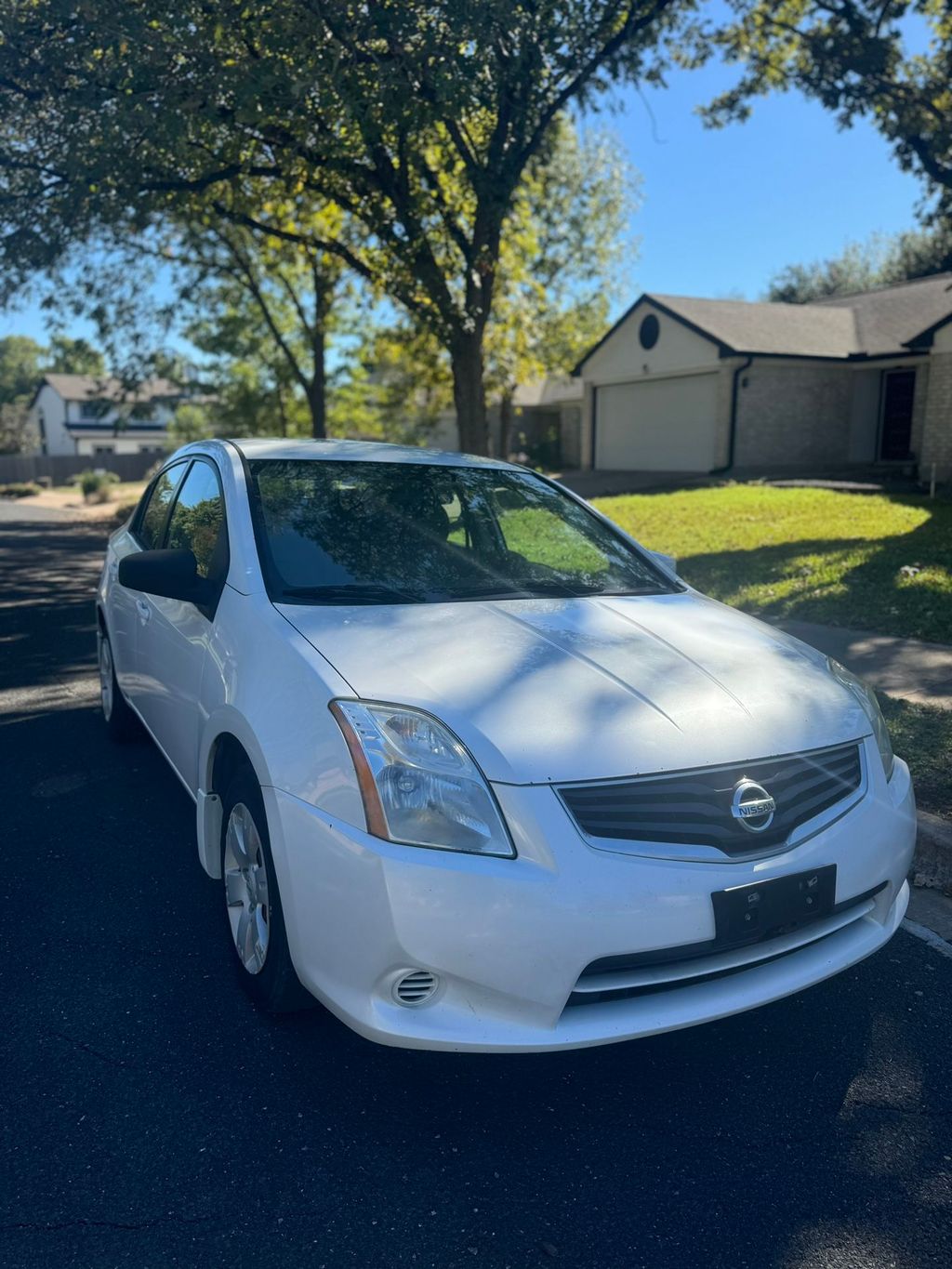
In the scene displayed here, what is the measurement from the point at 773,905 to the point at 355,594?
5.39ft

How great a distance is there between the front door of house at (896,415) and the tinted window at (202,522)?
67.4 ft

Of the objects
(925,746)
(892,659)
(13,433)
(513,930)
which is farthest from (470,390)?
(13,433)

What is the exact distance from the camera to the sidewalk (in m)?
5.66

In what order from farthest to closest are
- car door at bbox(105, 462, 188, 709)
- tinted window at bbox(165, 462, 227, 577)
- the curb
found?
car door at bbox(105, 462, 188, 709) < the curb < tinted window at bbox(165, 462, 227, 577)

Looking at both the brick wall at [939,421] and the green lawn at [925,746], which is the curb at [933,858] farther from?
the brick wall at [939,421]

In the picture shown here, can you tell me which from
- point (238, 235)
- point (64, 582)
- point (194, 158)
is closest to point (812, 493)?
point (194, 158)

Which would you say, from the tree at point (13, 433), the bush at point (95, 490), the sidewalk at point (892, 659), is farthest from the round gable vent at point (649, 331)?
the tree at point (13, 433)

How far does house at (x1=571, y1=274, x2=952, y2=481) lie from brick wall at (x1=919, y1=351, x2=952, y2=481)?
8.77ft

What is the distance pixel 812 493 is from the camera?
614 inches

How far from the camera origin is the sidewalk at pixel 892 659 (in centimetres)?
566

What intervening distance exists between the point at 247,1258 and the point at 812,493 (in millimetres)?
15173

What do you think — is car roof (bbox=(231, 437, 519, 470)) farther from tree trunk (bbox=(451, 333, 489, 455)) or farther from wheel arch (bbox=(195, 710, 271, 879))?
tree trunk (bbox=(451, 333, 489, 455))

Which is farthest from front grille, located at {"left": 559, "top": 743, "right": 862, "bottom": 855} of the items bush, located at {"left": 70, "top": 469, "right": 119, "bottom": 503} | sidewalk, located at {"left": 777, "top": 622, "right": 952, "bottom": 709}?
bush, located at {"left": 70, "top": 469, "right": 119, "bottom": 503}

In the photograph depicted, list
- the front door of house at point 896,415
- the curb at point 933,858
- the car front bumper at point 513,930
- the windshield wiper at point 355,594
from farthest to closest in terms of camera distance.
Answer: the front door of house at point 896,415 → the curb at point 933,858 → the windshield wiper at point 355,594 → the car front bumper at point 513,930
